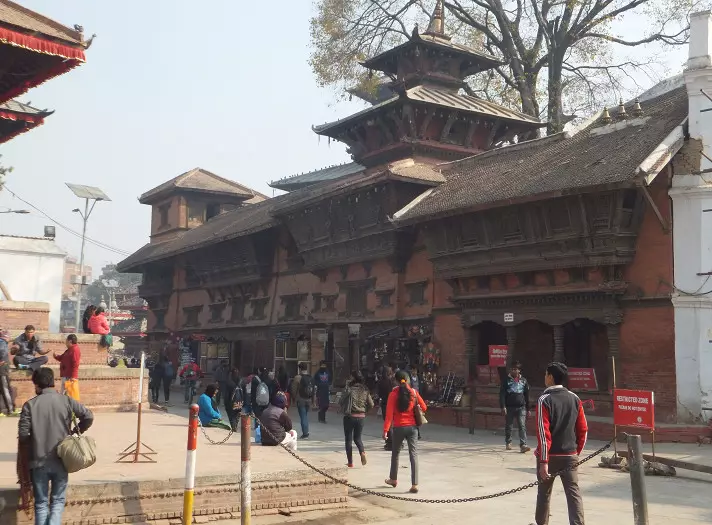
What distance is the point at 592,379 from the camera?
16.1 m

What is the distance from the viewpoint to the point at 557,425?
22.6 feet

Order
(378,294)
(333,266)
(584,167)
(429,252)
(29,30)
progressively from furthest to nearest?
(333,266) < (378,294) < (429,252) < (584,167) < (29,30)

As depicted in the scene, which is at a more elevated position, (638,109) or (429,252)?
(638,109)

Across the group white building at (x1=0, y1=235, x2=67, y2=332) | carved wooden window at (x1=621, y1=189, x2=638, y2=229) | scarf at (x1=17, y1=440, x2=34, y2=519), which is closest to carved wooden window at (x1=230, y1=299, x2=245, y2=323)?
white building at (x1=0, y1=235, x2=67, y2=332)

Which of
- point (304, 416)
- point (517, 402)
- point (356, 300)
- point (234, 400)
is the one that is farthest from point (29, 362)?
point (356, 300)

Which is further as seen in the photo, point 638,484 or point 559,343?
point 559,343

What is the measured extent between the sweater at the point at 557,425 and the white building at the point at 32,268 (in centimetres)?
3612

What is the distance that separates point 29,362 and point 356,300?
1053 centimetres

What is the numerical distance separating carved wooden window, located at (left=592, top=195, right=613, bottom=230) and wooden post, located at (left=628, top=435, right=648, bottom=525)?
9.33m

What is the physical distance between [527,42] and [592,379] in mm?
17489

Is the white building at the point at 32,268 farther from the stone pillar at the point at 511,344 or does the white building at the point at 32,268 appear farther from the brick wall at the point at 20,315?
the stone pillar at the point at 511,344

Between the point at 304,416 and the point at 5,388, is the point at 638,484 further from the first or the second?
the point at 5,388

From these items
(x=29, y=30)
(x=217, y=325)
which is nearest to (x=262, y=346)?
(x=217, y=325)

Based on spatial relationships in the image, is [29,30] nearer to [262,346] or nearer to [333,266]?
[333,266]
